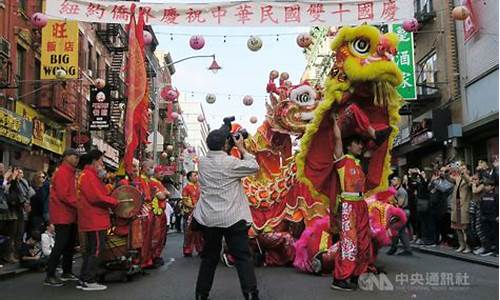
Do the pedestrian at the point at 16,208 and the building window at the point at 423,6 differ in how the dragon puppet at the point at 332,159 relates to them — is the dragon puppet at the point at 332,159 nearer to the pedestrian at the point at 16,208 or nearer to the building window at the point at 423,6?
the pedestrian at the point at 16,208

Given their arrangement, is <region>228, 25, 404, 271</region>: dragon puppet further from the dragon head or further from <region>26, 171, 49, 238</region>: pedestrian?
<region>26, 171, 49, 238</region>: pedestrian

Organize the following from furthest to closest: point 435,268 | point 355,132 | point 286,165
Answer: point 286,165
point 435,268
point 355,132

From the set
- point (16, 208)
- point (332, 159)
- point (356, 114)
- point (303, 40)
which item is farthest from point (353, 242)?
point (303, 40)

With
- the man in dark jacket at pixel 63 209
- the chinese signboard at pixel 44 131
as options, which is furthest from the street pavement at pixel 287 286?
the chinese signboard at pixel 44 131

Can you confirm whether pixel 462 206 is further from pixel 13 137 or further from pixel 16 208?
pixel 13 137

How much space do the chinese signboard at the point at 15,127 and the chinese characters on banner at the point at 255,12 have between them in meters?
6.98

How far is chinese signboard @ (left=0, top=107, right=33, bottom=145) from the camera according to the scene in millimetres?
15984

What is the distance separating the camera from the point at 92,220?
6.98 m

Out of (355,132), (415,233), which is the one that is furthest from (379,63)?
(415,233)

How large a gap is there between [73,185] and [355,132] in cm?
361

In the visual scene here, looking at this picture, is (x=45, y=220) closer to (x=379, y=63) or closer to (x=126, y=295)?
(x=126, y=295)

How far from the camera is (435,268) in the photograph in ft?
29.7

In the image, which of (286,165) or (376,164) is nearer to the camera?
(376,164)

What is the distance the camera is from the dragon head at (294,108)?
32.7 ft
